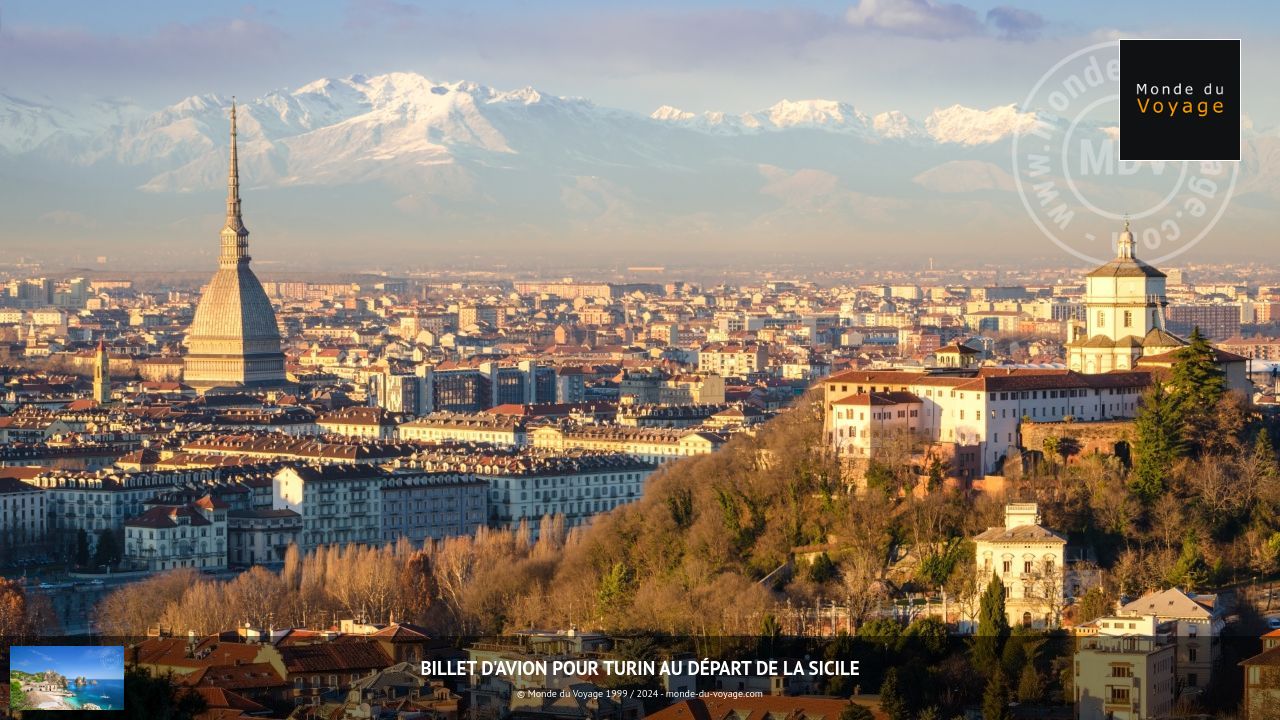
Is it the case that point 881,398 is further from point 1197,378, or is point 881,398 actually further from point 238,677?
point 238,677

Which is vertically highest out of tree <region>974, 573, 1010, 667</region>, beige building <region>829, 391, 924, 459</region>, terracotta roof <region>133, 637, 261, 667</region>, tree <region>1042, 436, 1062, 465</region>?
beige building <region>829, 391, 924, 459</region>

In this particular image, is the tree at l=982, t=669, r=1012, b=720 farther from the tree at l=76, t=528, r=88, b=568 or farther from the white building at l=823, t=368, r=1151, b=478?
the tree at l=76, t=528, r=88, b=568

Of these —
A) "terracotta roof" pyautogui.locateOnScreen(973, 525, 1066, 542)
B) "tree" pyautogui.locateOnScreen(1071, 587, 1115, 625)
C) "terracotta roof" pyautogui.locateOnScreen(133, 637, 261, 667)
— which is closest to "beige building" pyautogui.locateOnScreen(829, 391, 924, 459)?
"terracotta roof" pyautogui.locateOnScreen(973, 525, 1066, 542)

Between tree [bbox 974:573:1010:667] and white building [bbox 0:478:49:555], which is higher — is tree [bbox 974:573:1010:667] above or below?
above

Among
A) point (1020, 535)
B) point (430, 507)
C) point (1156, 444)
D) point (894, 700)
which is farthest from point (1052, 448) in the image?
point (430, 507)

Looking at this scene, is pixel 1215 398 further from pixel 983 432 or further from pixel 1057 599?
pixel 1057 599

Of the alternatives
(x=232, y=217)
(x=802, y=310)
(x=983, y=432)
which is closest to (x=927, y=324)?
(x=802, y=310)

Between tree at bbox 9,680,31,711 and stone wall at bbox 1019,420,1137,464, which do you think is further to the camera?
stone wall at bbox 1019,420,1137,464
